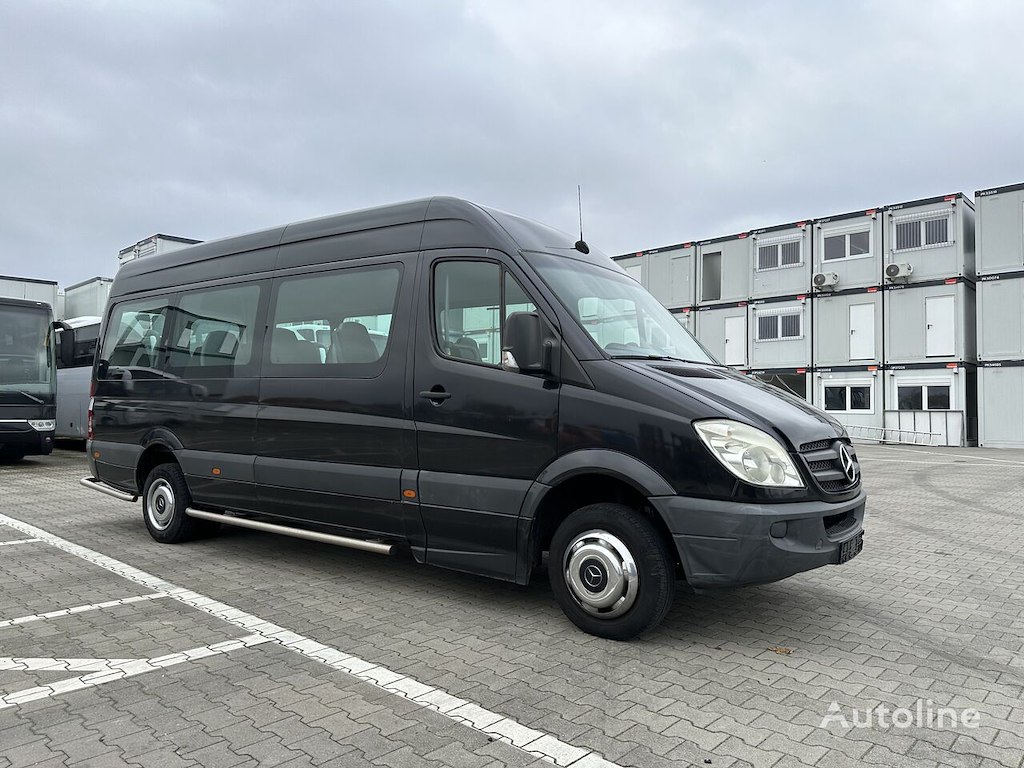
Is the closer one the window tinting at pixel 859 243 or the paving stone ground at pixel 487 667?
the paving stone ground at pixel 487 667

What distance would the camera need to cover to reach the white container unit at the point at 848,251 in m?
27.2

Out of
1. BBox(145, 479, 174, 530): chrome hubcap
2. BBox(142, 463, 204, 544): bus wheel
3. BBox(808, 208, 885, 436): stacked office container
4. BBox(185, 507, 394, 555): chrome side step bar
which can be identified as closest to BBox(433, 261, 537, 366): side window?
BBox(185, 507, 394, 555): chrome side step bar

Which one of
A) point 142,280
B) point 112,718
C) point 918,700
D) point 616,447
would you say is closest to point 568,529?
point 616,447

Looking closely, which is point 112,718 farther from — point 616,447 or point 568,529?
point 616,447

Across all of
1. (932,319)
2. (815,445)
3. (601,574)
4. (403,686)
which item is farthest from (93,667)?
(932,319)

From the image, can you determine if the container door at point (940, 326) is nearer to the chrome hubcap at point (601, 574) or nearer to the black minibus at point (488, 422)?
the black minibus at point (488, 422)

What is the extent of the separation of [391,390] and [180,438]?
9.10 ft

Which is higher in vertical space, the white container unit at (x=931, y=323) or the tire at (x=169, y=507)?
the white container unit at (x=931, y=323)

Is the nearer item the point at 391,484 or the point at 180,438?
the point at 391,484

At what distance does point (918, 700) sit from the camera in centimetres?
353

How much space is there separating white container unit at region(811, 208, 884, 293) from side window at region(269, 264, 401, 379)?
25.8m

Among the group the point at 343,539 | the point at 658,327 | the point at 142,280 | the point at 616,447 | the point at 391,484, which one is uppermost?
the point at 142,280

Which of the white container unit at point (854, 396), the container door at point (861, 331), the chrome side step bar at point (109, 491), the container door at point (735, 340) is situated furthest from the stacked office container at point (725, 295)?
the chrome side step bar at point (109, 491)

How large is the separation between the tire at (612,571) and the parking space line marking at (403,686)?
1.09m
